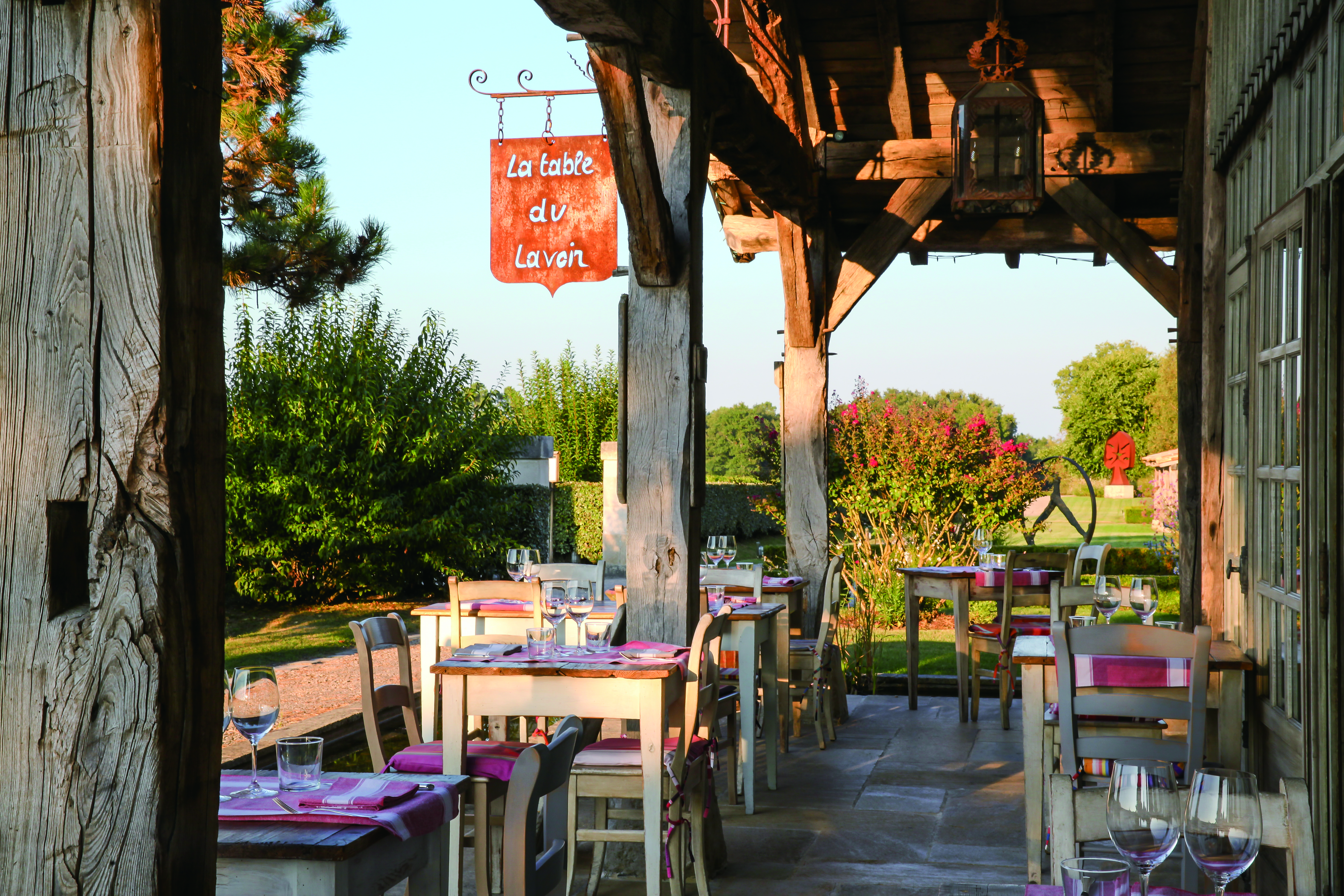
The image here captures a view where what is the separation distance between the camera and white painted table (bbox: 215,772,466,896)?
1956 millimetres

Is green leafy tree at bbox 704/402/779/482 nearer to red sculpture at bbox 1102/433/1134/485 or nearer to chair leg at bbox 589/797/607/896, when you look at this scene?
red sculpture at bbox 1102/433/1134/485

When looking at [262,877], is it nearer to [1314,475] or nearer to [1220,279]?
[1314,475]

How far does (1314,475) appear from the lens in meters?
2.94

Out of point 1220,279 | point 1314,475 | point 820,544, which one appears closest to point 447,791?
point 1314,475

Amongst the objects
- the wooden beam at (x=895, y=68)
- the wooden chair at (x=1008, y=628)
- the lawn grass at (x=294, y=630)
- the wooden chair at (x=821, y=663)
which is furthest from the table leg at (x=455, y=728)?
the wooden beam at (x=895, y=68)

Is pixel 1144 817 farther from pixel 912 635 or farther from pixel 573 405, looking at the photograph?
pixel 573 405

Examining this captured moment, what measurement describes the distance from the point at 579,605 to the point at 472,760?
2.15 feet

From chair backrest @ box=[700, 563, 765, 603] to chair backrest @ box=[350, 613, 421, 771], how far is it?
88.2 inches

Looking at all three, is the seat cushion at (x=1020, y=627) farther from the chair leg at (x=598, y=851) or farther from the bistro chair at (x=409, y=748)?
the bistro chair at (x=409, y=748)

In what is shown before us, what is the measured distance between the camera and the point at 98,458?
144 cm

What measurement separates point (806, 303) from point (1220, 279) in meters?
3.36

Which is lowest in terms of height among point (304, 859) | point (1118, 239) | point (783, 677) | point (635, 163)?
point (783, 677)

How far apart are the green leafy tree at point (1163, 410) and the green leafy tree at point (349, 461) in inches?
1011

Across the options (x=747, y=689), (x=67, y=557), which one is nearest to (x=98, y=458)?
(x=67, y=557)
